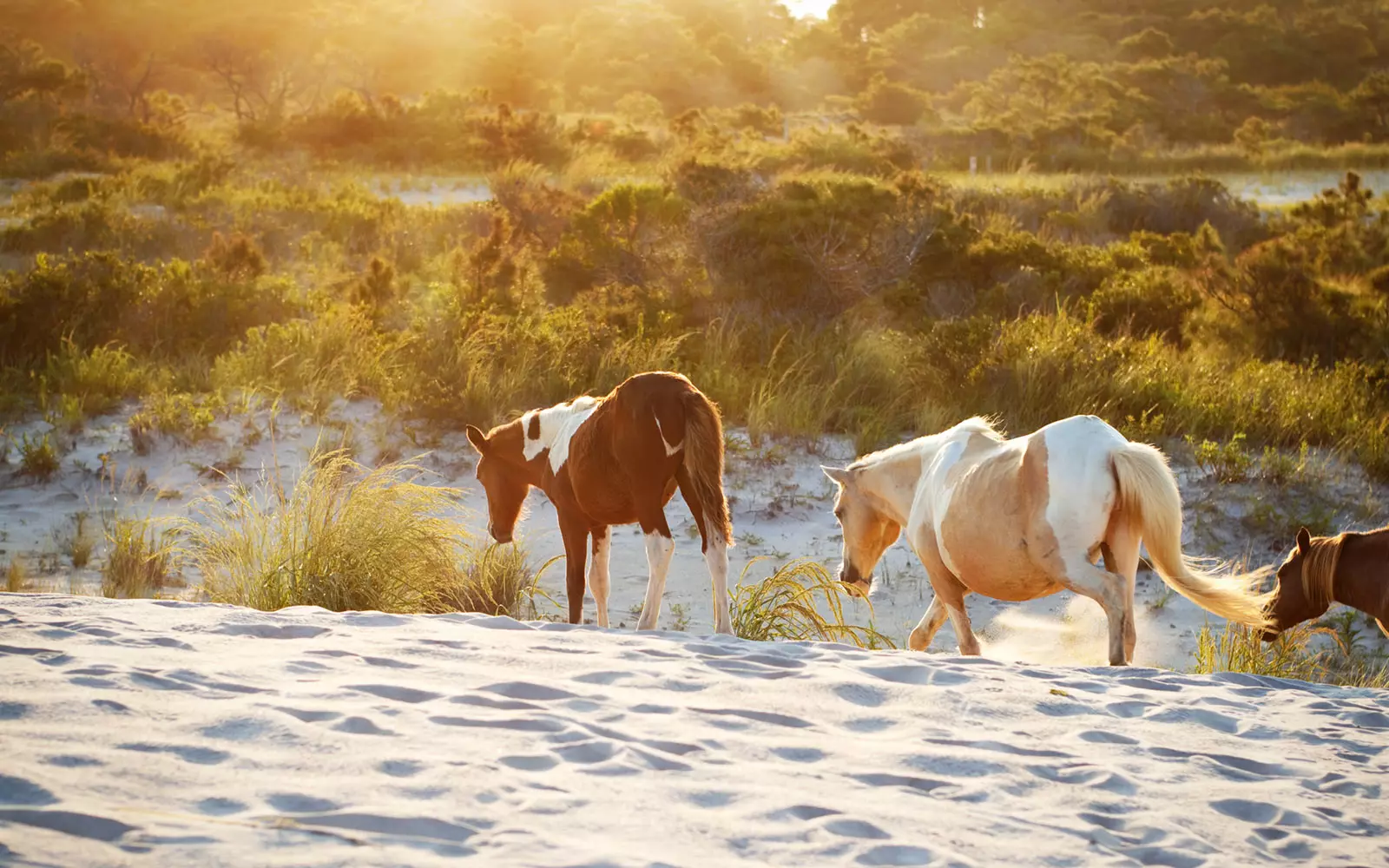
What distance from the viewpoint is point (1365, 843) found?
363 centimetres

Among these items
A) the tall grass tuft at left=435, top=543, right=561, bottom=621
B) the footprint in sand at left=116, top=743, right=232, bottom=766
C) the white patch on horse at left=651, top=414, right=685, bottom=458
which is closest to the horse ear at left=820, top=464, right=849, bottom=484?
the white patch on horse at left=651, top=414, right=685, bottom=458

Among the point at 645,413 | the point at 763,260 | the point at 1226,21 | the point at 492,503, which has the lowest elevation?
the point at 492,503

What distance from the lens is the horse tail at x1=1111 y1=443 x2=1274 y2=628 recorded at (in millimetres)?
5586

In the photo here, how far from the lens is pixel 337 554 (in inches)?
275

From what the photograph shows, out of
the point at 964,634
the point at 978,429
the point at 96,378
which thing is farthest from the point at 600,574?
the point at 96,378

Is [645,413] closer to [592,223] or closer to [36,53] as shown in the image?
[592,223]

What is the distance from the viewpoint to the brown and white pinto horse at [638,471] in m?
6.31

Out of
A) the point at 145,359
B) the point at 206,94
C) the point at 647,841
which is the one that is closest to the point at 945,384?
the point at 145,359

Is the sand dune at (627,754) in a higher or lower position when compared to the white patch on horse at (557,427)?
lower

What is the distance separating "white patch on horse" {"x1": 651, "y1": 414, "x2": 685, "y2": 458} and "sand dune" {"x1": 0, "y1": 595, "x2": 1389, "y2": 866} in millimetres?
1270

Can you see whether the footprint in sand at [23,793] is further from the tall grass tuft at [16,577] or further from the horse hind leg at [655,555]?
the tall grass tuft at [16,577]

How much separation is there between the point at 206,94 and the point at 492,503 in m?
53.1

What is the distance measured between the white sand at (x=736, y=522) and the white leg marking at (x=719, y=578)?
1266 millimetres

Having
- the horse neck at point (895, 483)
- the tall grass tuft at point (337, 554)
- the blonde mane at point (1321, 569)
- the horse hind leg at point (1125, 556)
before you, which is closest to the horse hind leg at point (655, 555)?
the horse neck at point (895, 483)
